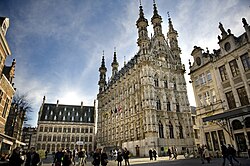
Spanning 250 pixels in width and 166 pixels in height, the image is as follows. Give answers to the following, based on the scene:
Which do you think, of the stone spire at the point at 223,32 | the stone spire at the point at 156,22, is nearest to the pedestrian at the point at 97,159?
the stone spire at the point at 223,32

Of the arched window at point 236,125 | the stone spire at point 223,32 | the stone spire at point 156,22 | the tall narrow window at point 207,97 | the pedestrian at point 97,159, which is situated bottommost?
the pedestrian at point 97,159

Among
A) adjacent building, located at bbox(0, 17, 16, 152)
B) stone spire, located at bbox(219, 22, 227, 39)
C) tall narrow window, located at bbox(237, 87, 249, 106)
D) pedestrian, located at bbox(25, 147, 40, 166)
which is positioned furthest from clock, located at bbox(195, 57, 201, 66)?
adjacent building, located at bbox(0, 17, 16, 152)

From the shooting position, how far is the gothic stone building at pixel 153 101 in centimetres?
3298

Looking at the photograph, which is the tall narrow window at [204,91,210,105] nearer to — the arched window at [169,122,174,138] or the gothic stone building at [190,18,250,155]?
the gothic stone building at [190,18,250,155]

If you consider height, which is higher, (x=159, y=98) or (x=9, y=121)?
(x=159, y=98)

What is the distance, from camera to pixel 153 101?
33.8 meters

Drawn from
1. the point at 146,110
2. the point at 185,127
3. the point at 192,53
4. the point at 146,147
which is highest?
the point at 192,53

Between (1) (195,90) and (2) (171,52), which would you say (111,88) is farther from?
(1) (195,90)

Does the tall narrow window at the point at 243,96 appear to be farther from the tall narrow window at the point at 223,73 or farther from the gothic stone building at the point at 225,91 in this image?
the tall narrow window at the point at 223,73

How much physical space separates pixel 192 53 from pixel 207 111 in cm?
892

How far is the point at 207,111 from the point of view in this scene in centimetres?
2084

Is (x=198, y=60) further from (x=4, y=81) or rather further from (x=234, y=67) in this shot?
(x=4, y=81)

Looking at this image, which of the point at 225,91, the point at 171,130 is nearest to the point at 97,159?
the point at 225,91

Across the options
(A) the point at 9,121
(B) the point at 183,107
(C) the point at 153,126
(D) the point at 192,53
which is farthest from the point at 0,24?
(B) the point at 183,107
